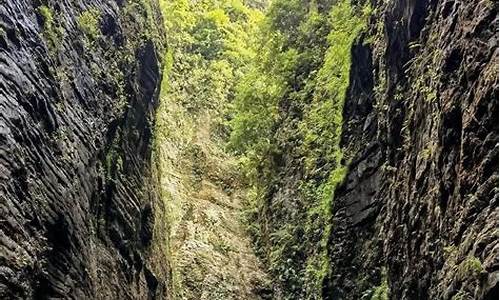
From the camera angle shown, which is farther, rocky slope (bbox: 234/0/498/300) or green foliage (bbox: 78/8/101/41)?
green foliage (bbox: 78/8/101/41)

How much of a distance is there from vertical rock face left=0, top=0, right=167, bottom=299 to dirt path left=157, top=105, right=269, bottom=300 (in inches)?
76.3

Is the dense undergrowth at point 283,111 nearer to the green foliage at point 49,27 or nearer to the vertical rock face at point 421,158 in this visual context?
the vertical rock face at point 421,158

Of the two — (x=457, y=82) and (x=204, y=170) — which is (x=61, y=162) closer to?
(x=457, y=82)

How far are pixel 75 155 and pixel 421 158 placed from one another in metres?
4.96

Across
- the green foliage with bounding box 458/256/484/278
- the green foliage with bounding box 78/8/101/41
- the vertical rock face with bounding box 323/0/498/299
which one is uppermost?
the green foliage with bounding box 78/8/101/41

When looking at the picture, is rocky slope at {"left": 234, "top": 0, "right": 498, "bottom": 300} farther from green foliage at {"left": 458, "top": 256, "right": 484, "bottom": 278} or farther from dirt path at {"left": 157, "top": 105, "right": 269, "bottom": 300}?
dirt path at {"left": 157, "top": 105, "right": 269, "bottom": 300}

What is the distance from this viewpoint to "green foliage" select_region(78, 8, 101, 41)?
11.3 m

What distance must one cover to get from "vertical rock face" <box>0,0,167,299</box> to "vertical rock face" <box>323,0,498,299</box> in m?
4.37

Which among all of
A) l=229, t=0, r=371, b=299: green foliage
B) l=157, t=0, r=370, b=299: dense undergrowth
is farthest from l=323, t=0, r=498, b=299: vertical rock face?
l=157, t=0, r=370, b=299: dense undergrowth

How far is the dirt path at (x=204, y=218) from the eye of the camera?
16047mm

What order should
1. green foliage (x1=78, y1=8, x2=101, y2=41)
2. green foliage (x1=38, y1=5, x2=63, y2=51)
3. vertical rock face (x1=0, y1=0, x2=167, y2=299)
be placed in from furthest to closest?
green foliage (x1=78, y1=8, x2=101, y2=41) < green foliage (x1=38, y1=5, x2=63, y2=51) < vertical rock face (x1=0, y1=0, x2=167, y2=299)

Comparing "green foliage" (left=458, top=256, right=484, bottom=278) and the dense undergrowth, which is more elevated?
the dense undergrowth

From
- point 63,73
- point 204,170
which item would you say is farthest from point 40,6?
point 204,170

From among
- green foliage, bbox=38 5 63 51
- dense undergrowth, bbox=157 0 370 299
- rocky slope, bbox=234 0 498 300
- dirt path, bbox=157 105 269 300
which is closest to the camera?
rocky slope, bbox=234 0 498 300
